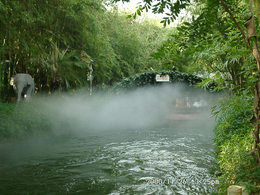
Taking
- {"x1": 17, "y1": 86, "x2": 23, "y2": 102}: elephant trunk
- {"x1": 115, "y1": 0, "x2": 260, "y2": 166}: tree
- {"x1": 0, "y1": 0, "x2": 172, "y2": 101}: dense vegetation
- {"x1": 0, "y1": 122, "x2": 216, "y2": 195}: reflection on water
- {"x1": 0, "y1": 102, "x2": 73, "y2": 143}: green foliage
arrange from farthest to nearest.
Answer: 1. {"x1": 0, "y1": 0, "x2": 172, "y2": 101}: dense vegetation
2. {"x1": 17, "y1": 86, "x2": 23, "y2": 102}: elephant trunk
3. {"x1": 0, "y1": 102, "x2": 73, "y2": 143}: green foliage
4. {"x1": 0, "y1": 122, "x2": 216, "y2": 195}: reflection on water
5. {"x1": 115, "y1": 0, "x2": 260, "y2": 166}: tree

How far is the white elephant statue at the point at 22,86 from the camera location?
35.7 ft

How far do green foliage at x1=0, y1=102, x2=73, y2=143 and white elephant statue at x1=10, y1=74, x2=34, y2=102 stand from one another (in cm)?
50

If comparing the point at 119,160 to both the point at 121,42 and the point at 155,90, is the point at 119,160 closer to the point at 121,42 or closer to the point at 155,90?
the point at 155,90

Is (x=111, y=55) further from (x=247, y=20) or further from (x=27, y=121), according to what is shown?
(x=247, y=20)

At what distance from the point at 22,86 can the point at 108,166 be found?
6.22m

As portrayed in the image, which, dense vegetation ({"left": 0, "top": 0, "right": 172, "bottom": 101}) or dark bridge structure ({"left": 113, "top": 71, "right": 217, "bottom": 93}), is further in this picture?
dark bridge structure ({"left": 113, "top": 71, "right": 217, "bottom": 93})

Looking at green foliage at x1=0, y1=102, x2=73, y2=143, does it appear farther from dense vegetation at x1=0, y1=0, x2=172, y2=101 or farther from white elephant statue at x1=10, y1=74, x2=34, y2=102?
dense vegetation at x1=0, y1=0, x2=172, y2=101

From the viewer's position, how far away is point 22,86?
10.9m

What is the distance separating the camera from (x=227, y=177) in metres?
3.81

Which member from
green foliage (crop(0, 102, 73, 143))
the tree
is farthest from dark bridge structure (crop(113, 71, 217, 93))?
the tree

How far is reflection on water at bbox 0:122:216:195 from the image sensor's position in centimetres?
514

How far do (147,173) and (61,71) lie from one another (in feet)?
29.3

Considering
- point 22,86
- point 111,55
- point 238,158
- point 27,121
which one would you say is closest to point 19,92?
point 22,86

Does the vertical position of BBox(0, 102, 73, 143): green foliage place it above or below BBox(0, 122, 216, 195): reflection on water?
above
